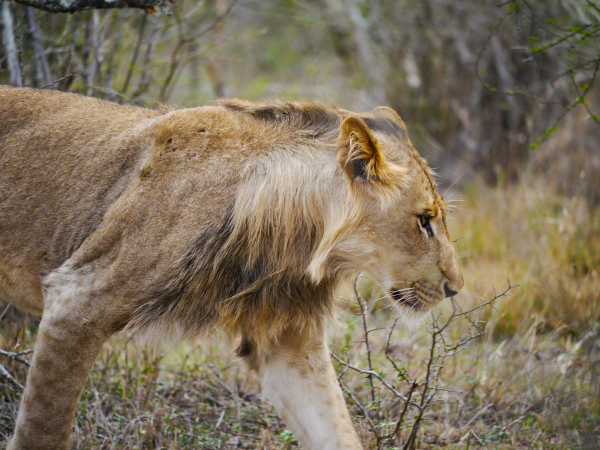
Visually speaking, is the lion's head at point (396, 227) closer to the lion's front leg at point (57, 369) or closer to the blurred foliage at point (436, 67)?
the lion's front leg at point (57, 369)

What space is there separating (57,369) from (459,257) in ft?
12.4

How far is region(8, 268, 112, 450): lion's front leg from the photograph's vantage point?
85.4 inches

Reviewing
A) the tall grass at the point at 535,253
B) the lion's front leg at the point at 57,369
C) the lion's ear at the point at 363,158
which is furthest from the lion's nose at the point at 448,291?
the lion's front leg at the point at 57,369

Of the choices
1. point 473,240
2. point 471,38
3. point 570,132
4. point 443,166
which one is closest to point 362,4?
point 471,38

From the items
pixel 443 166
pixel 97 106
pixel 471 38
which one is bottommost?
pixel 443 166

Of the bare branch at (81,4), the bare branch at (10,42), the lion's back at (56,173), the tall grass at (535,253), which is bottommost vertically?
the tall grass at (535,253)

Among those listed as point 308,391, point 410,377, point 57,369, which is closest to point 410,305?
point 410,377

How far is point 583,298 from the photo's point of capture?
4.04 m

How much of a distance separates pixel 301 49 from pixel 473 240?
28.2ft

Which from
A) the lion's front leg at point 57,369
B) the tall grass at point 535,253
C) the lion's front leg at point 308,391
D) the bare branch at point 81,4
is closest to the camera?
the lion's front leg at point 57,369

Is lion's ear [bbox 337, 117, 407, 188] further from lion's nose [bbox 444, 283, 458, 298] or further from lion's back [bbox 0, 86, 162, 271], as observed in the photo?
lion's back [bbox 0, 86, 162, 271]

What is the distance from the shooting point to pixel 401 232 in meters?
2.28

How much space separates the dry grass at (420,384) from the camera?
110 inches

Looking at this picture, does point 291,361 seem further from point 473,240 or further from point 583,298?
point 473,240
